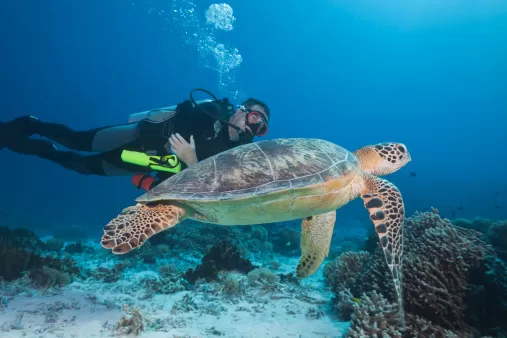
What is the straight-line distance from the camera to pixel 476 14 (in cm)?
6944

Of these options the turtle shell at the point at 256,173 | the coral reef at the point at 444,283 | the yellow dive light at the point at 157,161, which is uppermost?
the yellow dive light at the point at 157,161

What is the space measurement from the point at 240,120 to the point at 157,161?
1.70 metres

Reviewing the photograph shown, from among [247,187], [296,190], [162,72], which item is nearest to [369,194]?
[296,190]

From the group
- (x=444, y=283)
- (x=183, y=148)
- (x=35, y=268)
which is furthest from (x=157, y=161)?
(x=444, y=283)

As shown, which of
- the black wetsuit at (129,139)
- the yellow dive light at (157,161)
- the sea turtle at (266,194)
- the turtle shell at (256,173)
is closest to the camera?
the sea turtle at (266,194)

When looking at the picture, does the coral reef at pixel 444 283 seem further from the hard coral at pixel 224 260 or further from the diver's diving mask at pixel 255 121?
the diver's diving mask at pixel 255 121

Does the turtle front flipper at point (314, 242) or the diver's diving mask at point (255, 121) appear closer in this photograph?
the turtle front flipper at point (314, 242)

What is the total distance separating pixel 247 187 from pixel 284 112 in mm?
112172

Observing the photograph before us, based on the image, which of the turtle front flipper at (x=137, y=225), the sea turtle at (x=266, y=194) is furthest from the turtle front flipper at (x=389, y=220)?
the turtle front flipper at (x=137, y=225)

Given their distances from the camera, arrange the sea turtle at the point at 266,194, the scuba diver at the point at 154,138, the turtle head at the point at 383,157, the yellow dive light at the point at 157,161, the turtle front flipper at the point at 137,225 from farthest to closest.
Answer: the scuba diver at the point at 154,138 → the yellow dive light at the point at 157,161 → the turtle head at the point at 383,157 → the sea turtle at the point at 266,194 → the turtle front flipper at the point at 137,225

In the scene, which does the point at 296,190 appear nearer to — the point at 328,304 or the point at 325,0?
the point at 328,304

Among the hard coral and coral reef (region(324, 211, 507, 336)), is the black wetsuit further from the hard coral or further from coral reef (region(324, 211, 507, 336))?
coral reef (region(324, 211, 507, 336))

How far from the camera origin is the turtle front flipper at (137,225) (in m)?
2.63

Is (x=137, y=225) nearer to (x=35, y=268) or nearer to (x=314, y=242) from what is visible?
(x=314, y=242)
